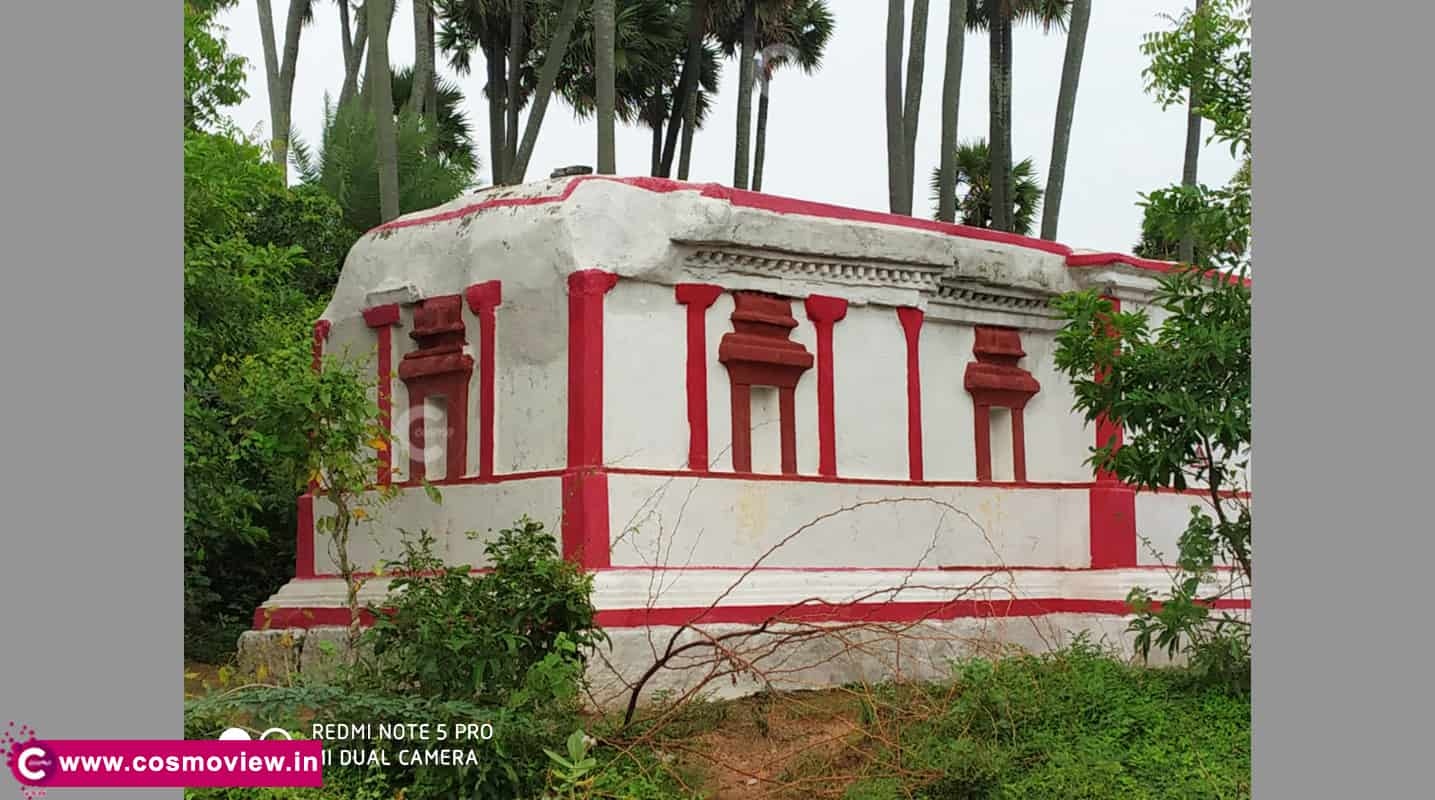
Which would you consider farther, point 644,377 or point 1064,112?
point 1064,112

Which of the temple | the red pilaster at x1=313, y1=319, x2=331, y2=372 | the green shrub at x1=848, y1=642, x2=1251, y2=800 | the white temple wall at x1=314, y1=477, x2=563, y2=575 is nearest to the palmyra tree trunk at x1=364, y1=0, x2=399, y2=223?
the red pilaster at x1=313, y1=319, x2=331, y2=372

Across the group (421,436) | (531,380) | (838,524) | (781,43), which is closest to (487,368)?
(531,380)

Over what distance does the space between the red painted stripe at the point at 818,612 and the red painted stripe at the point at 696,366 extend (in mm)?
1142

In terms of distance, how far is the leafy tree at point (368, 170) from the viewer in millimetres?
21516

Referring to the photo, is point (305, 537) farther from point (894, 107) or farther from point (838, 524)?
point (894, 107)

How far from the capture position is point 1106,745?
10.3 metres

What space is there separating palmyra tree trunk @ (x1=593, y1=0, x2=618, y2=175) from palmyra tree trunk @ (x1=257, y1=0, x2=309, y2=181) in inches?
297

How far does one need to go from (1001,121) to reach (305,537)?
13.8 meters

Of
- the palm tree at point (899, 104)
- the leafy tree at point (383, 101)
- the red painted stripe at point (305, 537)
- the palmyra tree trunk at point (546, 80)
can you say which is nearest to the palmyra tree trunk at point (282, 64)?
the palmyra tree trunk at point (546, 80)

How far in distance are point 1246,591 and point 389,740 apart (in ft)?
24.8

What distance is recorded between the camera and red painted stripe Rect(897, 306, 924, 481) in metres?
13.1

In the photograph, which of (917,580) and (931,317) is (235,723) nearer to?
(917,580)

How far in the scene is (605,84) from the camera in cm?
1984

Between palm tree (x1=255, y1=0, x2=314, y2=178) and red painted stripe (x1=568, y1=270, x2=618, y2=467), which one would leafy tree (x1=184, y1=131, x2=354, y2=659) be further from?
palm tree (x1=255, y1=0, x2=314, y2=178)
